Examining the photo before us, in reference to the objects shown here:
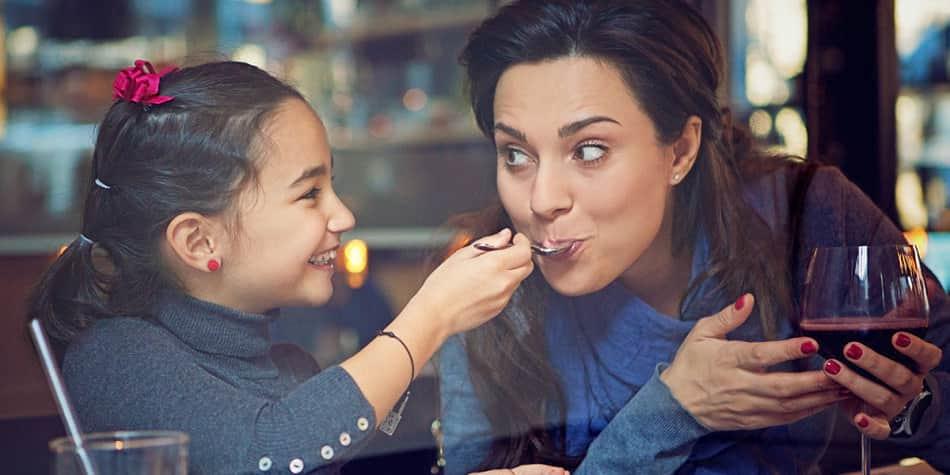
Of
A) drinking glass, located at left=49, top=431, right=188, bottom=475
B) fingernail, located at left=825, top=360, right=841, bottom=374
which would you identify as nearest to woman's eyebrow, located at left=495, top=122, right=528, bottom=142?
fingernail, located at left=825, top=360, right=841, bottom=374

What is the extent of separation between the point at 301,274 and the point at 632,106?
430 millimetres

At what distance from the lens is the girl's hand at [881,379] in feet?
4.23

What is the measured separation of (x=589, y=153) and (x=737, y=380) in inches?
12.6

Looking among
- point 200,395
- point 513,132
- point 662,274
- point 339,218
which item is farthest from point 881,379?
point 200,395

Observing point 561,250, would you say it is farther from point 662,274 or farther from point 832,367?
point 832,367

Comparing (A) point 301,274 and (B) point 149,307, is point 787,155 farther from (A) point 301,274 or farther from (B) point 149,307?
(B) point 149,307

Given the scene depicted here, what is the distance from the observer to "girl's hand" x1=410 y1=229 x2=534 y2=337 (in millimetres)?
1171

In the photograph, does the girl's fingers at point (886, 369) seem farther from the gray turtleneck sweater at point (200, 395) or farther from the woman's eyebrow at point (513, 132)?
the gray turtleneck sweater at point (200, 395)

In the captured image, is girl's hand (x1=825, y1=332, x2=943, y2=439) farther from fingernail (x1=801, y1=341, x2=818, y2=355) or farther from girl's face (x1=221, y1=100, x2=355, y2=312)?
girl's face (x1=221, y1=100, x2=355, y2=312)

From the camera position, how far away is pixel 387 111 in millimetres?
1698

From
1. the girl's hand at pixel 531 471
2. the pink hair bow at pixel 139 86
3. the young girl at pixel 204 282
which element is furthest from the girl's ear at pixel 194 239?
the girl's hand at pixel 531 471

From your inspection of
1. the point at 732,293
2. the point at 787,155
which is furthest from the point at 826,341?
the point at 787,155

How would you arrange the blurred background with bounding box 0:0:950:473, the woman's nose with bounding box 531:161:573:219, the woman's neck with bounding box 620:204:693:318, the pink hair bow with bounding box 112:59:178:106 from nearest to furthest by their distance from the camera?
the pink hair bow with bounding box 112:59:178:106
the blurred background with bounding box 0:0:950:473
the woman's nose with bounding box 531:161:573:219
the woman's neck with bounding box 620:204:693:318

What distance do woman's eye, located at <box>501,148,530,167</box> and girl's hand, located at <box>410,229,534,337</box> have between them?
0.08 meters
